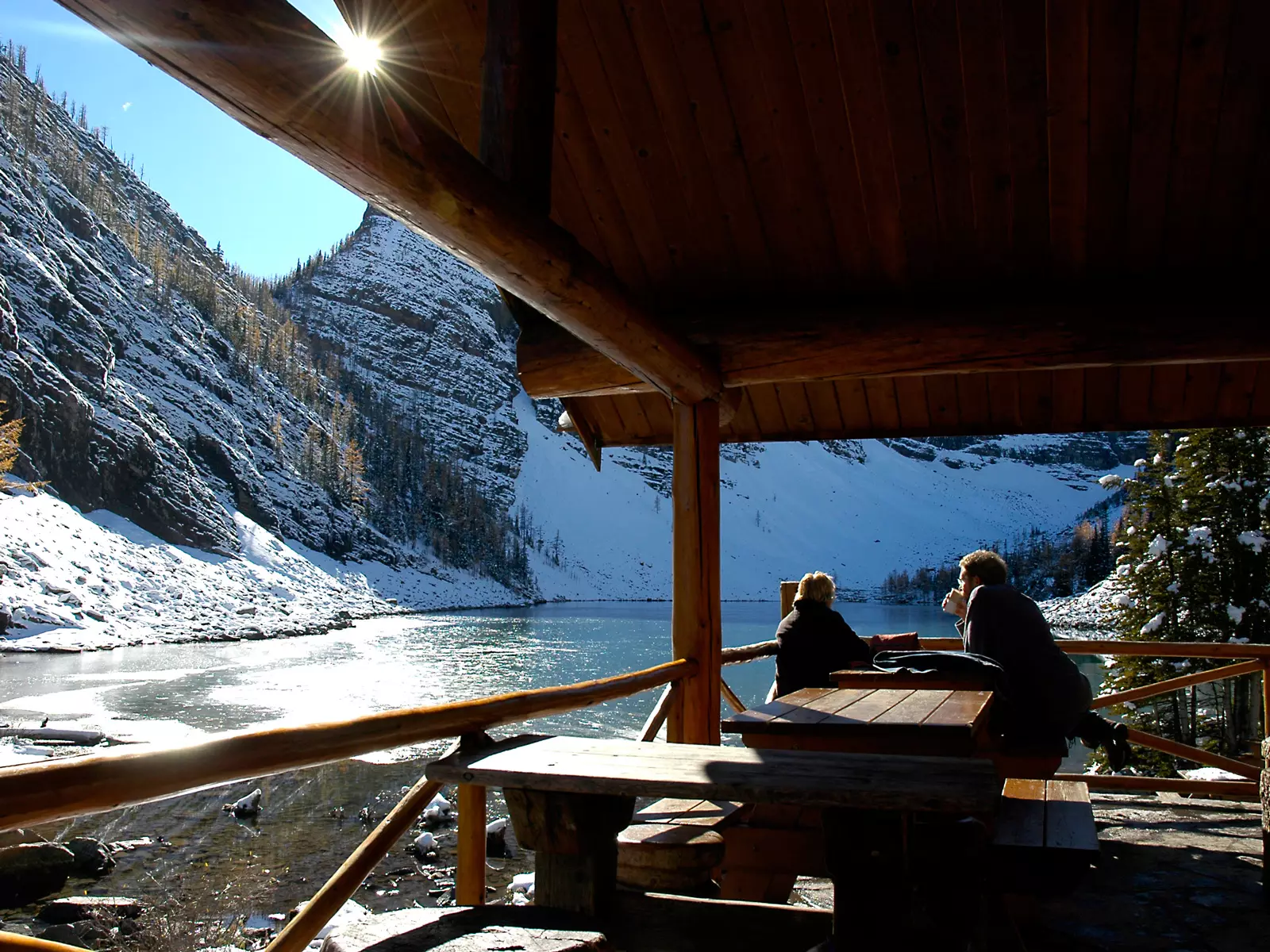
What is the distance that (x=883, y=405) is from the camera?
18.4ft

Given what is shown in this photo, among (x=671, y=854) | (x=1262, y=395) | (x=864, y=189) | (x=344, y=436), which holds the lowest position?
(x=671, y=854)

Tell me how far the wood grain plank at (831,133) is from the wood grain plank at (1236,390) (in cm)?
201

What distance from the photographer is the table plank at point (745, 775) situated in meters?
1.75

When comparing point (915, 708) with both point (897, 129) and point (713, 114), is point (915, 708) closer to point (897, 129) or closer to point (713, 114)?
point (897, 129)

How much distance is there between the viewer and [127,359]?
50719mm

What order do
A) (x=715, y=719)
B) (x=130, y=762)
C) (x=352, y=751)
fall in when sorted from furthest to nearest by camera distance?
1. (x=715, y=719)
2. (x=352, y=751)
3. (x=130, y=762)

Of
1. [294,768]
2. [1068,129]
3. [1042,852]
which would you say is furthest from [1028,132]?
[294,768]

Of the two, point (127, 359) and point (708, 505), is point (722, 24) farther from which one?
point (127, 359)

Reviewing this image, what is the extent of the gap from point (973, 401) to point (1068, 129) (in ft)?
6.70

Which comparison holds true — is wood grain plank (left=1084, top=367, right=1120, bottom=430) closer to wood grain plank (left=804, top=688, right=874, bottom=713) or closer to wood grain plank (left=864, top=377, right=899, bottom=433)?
wood grain plank (left=864, top=377, right=899, bottom=433)

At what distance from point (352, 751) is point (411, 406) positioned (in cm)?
11773

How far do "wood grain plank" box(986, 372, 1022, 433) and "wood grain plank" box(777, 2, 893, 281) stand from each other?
131 centimetres

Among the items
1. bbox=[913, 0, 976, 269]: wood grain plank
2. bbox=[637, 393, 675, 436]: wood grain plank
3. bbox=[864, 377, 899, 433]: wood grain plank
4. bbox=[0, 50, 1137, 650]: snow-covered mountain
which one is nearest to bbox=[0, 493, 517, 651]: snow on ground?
bbox=[0, 50, 1137, 650]: snow-covered mountain

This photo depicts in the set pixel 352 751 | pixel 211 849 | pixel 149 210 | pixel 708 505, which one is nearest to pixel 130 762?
pixel 352 751
